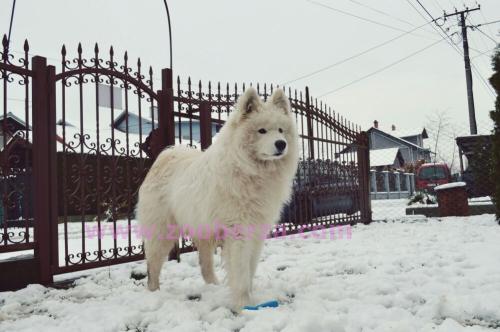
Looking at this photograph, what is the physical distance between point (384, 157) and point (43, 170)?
108 ft

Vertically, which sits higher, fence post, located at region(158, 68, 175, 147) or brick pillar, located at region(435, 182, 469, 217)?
fence post, located at region(158, 68, 175, 147)

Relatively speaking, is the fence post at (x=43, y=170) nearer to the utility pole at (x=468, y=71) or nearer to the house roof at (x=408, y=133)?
the utility pole at (x=468, y=71)

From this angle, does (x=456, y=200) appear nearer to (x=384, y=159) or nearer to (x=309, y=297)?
(x=309, y=297)

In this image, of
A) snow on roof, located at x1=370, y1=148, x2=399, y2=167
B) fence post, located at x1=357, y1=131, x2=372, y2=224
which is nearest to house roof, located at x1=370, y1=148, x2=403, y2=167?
snow on roof, located at x1=370, y1=148, x2=399, y2=167

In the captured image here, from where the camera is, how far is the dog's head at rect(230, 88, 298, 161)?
10.4 feet

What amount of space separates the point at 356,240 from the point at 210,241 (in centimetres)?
360

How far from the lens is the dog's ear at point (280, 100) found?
348 cm

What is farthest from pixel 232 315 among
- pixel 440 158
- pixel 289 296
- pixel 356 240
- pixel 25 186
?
pixel 440 158

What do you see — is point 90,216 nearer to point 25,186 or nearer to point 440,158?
point 25,186

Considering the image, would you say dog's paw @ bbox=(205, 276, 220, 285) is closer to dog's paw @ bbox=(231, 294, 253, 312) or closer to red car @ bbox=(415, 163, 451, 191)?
dog's paw @ bbox=(231, 294, 253, 312)

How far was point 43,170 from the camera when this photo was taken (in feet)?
12.8

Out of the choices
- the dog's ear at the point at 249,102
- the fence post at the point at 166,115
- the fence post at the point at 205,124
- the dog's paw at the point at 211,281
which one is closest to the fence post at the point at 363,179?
the fence post at the point at 205,124

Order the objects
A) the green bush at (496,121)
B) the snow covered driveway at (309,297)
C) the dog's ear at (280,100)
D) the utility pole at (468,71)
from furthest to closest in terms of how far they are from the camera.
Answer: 1. the utility pole at (468,71)
2. the green bush at (496,121)
3. the dog's ear at (280,100)
4. the snow covered driveway at (309,297)

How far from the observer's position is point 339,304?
2.90m
